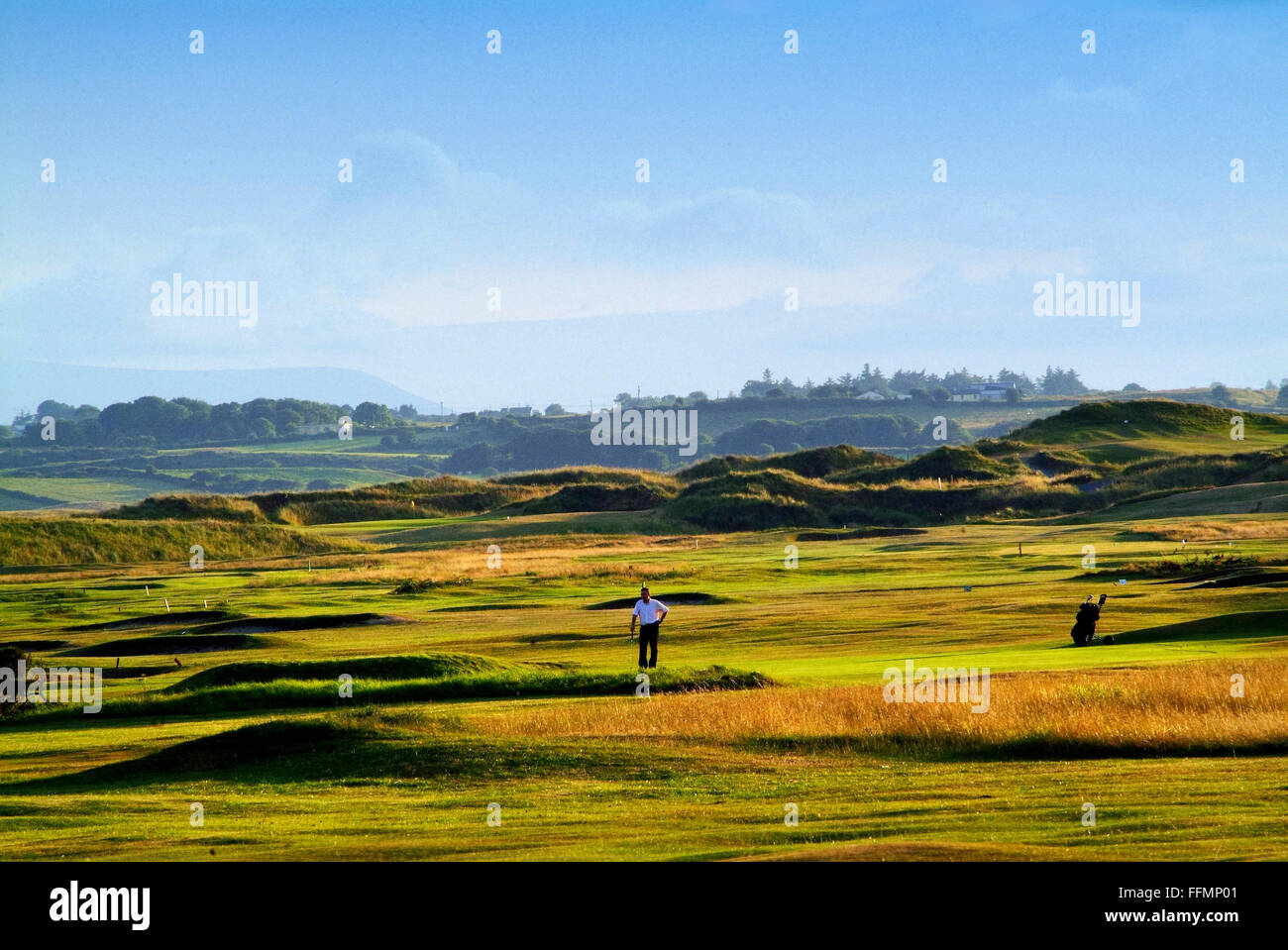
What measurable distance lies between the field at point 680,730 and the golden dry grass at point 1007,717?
3.3 inches

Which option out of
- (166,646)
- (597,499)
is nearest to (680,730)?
(166,646)

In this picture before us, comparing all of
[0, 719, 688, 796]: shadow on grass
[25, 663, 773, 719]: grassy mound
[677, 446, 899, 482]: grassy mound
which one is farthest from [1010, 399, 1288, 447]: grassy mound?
[0, 719, 688, 796]: shadow on grass

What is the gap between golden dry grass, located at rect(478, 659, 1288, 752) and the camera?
24.1 metres

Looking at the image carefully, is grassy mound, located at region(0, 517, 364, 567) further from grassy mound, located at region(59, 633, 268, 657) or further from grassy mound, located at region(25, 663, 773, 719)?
grassy mound, located at region(25, 663, 773, 719)

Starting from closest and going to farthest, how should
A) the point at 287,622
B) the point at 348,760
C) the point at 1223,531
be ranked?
1. the point at 348,760
2. the point at 287,622
3. the point at 1223,531

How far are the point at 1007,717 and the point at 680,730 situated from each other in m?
6.02

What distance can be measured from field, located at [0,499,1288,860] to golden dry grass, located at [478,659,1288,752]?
83 mm

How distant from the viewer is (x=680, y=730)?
25.8 meters

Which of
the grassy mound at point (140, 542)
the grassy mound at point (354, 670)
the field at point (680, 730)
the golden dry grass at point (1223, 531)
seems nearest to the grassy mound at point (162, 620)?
the field at point (680, 730)

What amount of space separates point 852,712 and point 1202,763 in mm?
6858

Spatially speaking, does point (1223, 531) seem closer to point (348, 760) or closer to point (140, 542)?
point (140, 542)

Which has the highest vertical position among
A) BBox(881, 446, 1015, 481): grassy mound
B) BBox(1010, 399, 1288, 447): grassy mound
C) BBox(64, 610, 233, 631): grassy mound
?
BBox(1010, 399, 1288, 447): grassy mound

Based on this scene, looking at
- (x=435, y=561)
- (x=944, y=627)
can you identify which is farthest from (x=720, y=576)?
(x=944, y=627)
